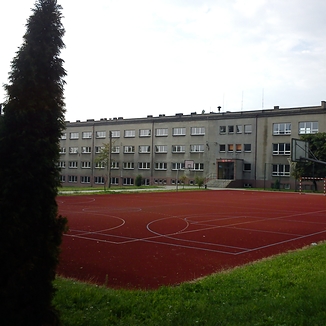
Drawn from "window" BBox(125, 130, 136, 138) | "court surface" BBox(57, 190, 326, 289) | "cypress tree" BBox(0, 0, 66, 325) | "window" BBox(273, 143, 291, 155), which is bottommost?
"court surface" BBox(57, 190, 326, 289)

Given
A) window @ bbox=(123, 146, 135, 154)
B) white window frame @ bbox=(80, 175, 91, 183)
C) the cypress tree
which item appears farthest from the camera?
white window frame @ bbox=(80, 175, 91, 183)

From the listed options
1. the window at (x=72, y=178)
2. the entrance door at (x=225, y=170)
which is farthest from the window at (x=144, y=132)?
the window at (x=72, y=178)

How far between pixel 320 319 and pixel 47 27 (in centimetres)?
481

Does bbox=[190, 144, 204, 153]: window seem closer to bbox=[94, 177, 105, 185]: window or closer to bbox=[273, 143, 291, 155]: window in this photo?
bbox=[273, 143, 291, 155]: window

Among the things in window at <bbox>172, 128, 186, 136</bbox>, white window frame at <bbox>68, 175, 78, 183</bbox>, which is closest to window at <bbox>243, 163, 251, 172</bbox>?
window at <bbox>172, 128, 186, 136</bbox>

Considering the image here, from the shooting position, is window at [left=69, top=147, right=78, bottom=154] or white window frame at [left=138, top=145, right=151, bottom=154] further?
window at [left=69, top=147, right=78, bottom=154]

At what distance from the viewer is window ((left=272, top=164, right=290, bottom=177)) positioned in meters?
59.6

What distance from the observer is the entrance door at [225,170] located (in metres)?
63.8

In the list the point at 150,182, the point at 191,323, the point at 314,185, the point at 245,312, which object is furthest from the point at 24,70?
the point at 150,182

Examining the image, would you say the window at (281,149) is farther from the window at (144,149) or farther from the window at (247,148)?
the window at (144,149)

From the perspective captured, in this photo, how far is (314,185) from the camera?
53344mm

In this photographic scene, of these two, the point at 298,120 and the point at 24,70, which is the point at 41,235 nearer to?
the point at 24,70

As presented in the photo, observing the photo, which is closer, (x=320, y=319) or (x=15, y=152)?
(x=15, y=152)

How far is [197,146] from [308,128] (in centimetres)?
1718
